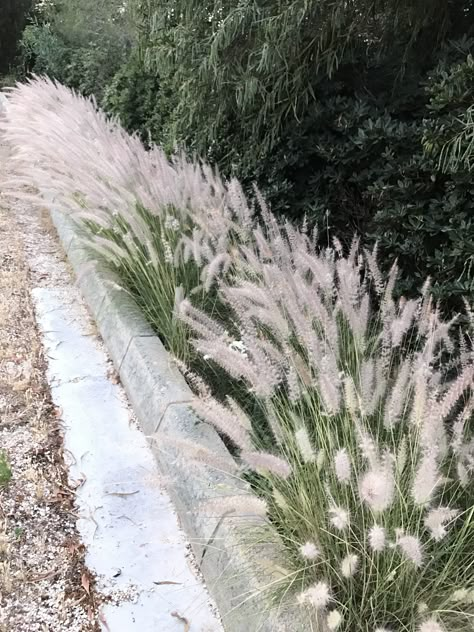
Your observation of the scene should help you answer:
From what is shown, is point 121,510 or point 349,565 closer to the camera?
point 349,565

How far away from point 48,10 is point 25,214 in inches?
347

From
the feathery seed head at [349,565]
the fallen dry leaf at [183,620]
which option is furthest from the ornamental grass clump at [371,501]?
the fallen dry leaf at [183,620]

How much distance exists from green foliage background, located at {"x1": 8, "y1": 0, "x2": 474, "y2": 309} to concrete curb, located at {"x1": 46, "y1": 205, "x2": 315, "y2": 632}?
130 centimetres

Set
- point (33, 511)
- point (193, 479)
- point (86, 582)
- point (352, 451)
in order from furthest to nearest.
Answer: point (33, 511)
point (193, 479)
point (86, 582)
point (352, 451)

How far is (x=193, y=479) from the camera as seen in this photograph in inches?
90.7

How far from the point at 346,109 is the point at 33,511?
2.85m

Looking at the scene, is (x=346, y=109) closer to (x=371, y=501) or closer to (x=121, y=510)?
(x=121, y=510)

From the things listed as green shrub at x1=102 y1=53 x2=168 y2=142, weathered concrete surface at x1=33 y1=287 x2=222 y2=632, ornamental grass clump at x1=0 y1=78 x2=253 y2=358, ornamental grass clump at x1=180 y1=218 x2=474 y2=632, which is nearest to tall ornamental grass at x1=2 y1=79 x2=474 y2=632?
ornamental grass clump at x1=180 y1=218 x2=474 y2=632

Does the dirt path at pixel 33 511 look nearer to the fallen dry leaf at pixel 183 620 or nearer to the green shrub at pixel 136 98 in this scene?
the fallen dry leaf at pixel 183 620

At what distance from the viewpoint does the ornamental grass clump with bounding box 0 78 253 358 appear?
3.24 meters

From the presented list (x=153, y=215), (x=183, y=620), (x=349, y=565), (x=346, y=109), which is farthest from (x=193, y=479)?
(x=346, y=109)

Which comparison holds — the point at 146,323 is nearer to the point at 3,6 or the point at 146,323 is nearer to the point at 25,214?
the point at 25,214

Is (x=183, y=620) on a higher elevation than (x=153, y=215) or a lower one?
lower

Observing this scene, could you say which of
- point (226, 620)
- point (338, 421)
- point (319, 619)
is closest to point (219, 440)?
point (338, 421)
